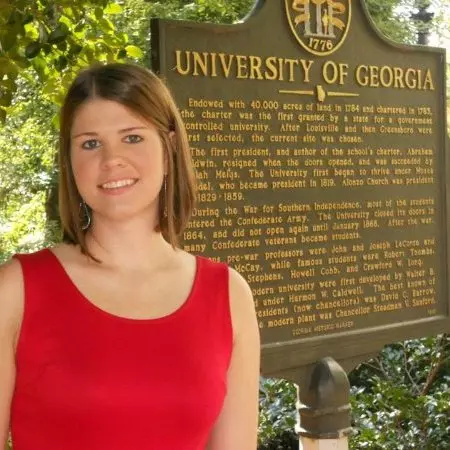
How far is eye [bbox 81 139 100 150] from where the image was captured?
2.51 m

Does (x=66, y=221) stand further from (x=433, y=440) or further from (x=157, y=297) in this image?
(x=433, y=440)

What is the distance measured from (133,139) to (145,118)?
0.23ft

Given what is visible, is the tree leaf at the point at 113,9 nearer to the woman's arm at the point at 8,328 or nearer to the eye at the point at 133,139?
the eye at the point at 133,139

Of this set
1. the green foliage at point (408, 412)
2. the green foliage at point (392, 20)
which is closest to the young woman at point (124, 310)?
the green foliage at point (408, 412)

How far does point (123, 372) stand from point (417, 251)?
259 cm

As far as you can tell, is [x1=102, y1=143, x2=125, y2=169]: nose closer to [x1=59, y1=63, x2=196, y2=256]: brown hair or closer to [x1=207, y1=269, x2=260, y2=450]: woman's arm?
[x1=59, y1=63, x2=196, y2=256]: brown hair

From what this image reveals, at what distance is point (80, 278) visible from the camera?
251 centimetres

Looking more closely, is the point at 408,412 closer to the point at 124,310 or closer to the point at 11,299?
the point at 124,310

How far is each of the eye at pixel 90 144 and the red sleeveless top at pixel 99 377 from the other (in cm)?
32

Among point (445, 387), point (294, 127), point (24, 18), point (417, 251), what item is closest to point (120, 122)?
point (24, 18)

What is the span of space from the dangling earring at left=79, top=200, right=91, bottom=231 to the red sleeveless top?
151 mm

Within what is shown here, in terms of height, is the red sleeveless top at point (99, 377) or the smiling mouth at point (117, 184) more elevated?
the smiling mouth at point (117, 184)

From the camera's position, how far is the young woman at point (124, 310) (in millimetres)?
2357

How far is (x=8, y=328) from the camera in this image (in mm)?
2346
